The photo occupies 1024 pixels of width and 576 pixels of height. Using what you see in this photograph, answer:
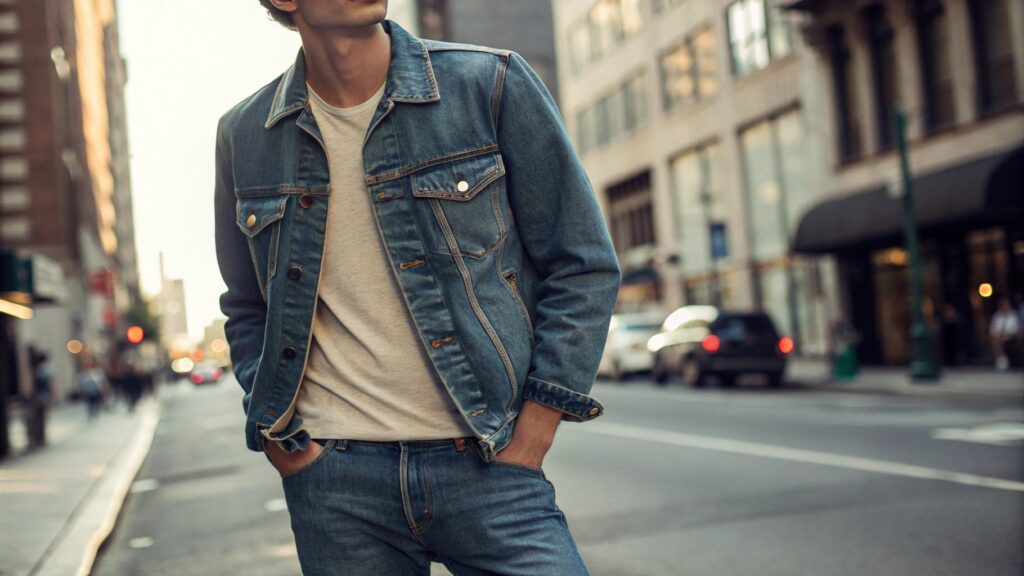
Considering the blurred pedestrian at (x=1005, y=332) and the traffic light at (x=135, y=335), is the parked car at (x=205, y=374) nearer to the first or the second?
the traffic light at (x=135, y=335)

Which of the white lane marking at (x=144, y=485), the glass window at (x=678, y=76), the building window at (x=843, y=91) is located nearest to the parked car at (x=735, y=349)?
the building window at (x=843, y=91)

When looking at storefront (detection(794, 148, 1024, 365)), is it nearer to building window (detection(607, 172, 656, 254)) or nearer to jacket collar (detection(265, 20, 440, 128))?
building window (detection(607, 172, 656, 254))

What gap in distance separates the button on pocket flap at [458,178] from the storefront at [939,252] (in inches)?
805

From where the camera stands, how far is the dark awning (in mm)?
20891

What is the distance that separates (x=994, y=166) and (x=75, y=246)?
47641mm

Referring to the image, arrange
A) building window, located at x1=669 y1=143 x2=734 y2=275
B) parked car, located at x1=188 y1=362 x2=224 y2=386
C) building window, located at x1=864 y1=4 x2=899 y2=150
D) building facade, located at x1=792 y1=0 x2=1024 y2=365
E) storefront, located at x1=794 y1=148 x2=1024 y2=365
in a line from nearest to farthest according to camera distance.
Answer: storefront, located at x1=794 y1=148 x2=1024 y2=365
building facade, located at x1=792 y1=0 x2=1024 y2=365
building window, located at x1=864 y1=4 x2=899 y2=150
building window, located at x1=669 y1=143 x2=734 y2=275
parked car, located at x1=188 y1=362 x2=224 y2=386

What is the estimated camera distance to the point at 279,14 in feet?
7.52

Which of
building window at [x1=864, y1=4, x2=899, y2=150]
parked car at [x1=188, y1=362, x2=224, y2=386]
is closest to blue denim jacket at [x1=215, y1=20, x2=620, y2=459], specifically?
building window at [x1=864, y1=4, x2=899, y2=150]

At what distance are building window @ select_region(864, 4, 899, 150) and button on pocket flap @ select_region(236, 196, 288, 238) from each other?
2582 centimetres

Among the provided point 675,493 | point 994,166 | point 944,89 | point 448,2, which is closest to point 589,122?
point 944,89

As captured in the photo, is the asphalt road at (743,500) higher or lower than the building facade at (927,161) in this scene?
lower

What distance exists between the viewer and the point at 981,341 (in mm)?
23453

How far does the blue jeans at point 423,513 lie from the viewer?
80.6 inches

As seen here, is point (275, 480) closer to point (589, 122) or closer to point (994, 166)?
point (994, 166)
